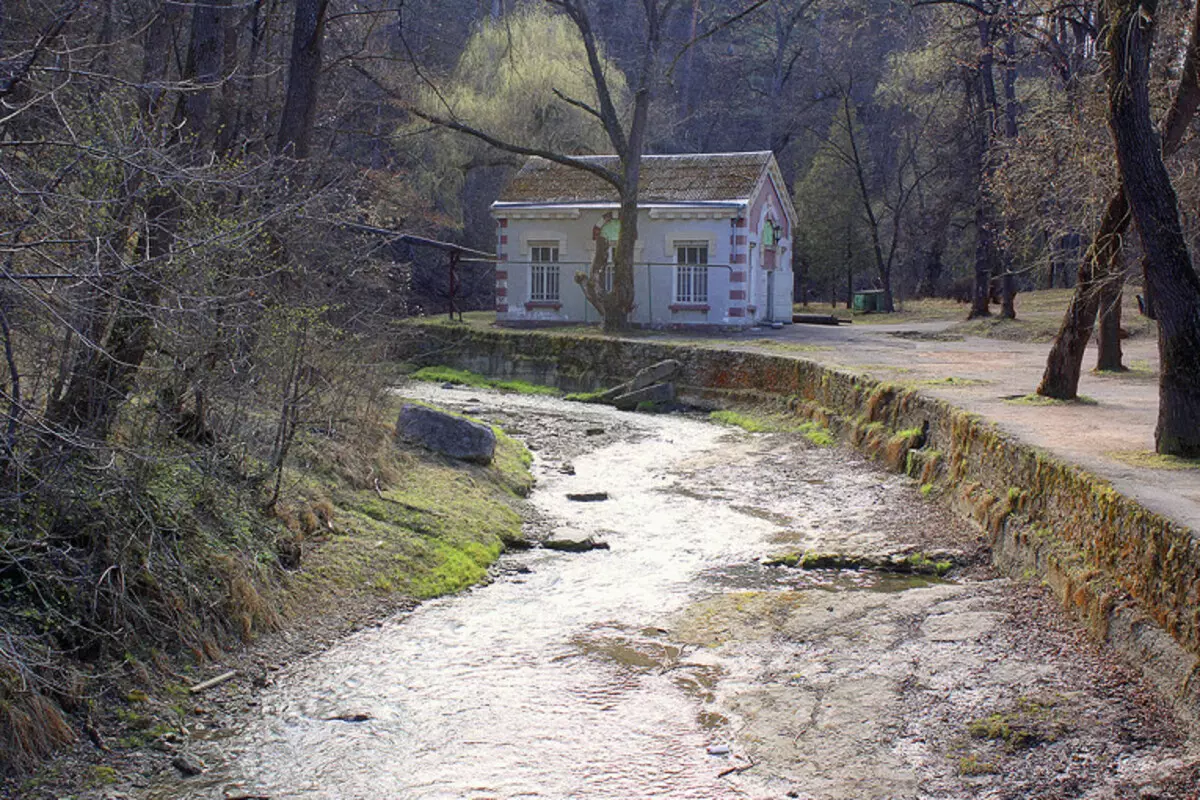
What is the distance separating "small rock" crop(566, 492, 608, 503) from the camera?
13008 millimetres

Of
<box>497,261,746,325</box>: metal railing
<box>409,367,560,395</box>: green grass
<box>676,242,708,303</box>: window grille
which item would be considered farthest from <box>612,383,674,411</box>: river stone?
<box>676,242,708,303</box>: window grille

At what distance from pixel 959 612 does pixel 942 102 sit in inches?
1100

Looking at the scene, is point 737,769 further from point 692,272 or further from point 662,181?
point 662,181

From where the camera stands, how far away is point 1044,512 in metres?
8.92

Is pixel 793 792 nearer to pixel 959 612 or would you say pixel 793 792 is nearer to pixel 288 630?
pixel 959 612

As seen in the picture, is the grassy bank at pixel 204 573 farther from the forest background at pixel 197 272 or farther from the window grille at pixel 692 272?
the window grille at pixel 692 272

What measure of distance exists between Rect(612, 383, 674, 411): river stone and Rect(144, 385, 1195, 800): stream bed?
1215 centimetres

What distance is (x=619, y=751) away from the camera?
610 centimetres

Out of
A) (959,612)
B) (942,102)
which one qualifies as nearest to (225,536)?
(959,612)

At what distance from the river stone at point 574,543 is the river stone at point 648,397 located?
1200 cm

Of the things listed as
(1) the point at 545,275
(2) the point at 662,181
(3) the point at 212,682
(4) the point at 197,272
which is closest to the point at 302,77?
(4) the point at 197,272

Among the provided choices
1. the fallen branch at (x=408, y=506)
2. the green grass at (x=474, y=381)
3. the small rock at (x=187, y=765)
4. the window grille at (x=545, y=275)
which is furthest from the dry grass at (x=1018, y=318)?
the small rock at (x=187, y=765)

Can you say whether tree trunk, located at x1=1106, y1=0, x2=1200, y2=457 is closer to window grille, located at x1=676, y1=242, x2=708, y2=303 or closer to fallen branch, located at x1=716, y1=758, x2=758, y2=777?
fallen branch, located at x1=716, y1=758, x2=758, y2=777

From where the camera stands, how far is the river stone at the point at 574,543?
10.6 metres
